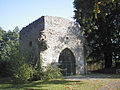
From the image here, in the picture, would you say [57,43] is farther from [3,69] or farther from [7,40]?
[7,40]

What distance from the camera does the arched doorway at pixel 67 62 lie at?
14.1 m

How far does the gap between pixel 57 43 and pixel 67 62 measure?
233cm

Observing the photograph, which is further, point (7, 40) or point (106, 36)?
point (7, 40)

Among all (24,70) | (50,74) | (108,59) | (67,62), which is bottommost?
(50,74)

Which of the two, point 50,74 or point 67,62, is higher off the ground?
point 67,62

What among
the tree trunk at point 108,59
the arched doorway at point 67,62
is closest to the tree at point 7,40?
the arched doorway at point 67,62

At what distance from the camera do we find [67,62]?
14.3 metres

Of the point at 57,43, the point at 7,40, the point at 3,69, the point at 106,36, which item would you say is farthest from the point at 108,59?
the point at 7,40

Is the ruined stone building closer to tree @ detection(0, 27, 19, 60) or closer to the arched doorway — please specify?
the arched doorway

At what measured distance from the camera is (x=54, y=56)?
1288 centimetres

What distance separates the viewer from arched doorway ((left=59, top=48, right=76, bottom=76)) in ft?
46.1

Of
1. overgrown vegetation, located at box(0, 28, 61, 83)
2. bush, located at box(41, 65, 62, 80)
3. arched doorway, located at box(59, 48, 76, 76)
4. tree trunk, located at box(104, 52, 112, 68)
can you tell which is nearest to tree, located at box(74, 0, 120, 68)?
tree trunk, located at box(104, 52, 112, 68)

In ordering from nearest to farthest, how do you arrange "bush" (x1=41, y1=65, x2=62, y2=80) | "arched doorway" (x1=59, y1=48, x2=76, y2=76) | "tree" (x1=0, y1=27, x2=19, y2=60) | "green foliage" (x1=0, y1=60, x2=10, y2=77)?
1. "bush" (x1=41, y1=65, x2=62, y2=80)
2. "arched doorway" (x1=59, y1=48, x2=76, y2=76)
3. "green foliage" (x1=0, y1=60, x2=10, y2=77)
4. "tree" (x1=0, y1=27, x2=19, y2=60)

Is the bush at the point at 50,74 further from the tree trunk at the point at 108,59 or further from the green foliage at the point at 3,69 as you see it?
the tree trunk at the point at 108,59
